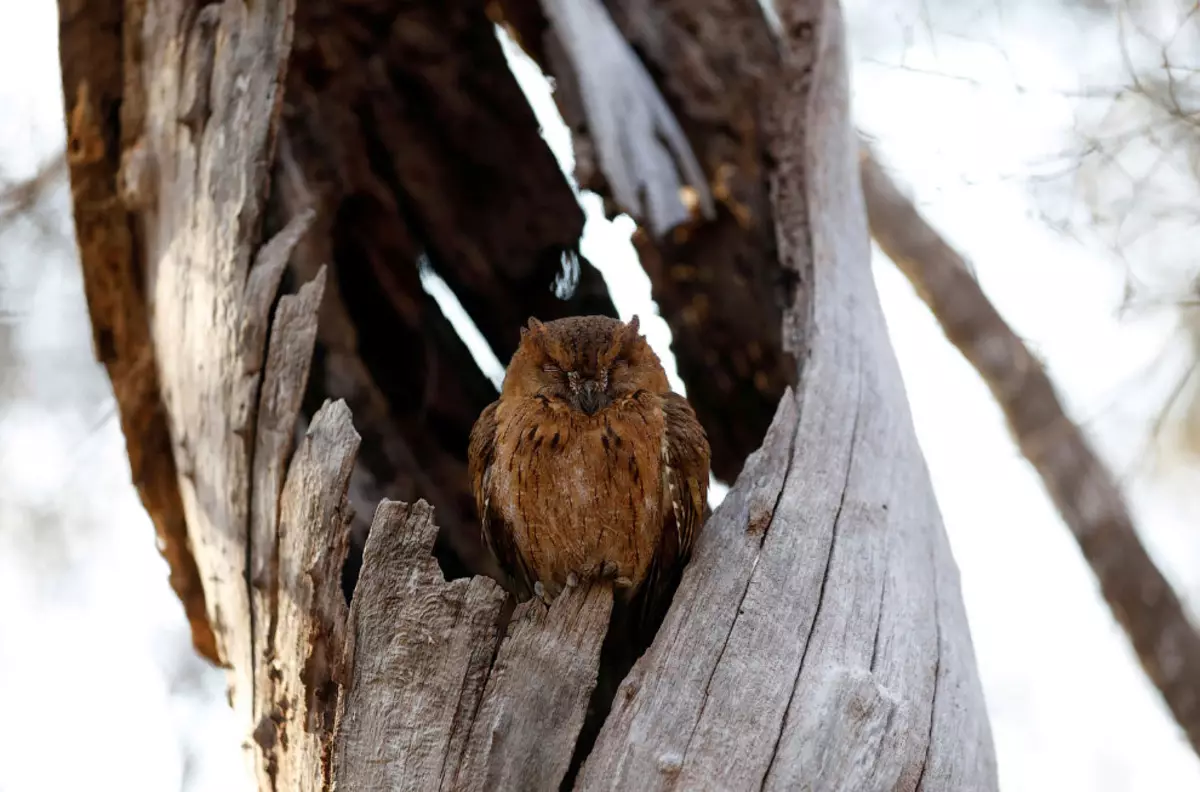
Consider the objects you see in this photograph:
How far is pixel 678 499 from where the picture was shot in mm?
2566

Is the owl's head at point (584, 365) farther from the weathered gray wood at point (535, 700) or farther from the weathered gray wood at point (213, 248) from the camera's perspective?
the weathered gray wood at point (213, 248)

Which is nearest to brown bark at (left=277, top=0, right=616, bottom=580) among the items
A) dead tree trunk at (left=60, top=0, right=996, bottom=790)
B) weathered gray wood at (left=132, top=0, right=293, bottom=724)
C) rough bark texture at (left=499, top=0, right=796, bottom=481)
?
dead tree trunk at (left=60, top=0, right=996, bottom=790)

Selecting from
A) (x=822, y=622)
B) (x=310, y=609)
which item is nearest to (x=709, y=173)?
(x=822, y=622)

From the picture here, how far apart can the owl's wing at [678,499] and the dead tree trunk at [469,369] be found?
0.31 ft

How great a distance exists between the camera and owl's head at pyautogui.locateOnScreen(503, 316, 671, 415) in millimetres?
2613

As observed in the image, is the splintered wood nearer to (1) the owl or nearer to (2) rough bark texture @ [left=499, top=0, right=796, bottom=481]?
(1) the owl

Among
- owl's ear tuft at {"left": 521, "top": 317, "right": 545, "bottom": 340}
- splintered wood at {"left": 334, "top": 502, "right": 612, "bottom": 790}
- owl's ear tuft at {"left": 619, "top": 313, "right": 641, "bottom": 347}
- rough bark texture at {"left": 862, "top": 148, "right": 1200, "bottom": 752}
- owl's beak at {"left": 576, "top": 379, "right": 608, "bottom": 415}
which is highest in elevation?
owl's ear tuft at {"left": 619, "top": 313, "right": 641, "bottom": 347}

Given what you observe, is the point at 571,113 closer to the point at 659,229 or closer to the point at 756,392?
the point at 659,229

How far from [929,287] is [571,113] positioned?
2544 mm

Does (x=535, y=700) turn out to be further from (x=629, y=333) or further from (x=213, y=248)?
(x=213, y=248)

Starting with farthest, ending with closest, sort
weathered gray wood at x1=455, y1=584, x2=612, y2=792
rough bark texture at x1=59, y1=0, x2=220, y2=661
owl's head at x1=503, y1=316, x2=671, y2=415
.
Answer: rough bark texture at x1=59, y1=0, x2=220, y2=661 → owl's head at x1=503, y1=316, x2=671, y2=415 → weathered gray wood at x1=455, y1=584, x2=612, y2=792

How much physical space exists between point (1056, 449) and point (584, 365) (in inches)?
115

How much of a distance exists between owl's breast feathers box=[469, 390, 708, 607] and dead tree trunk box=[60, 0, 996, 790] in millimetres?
145

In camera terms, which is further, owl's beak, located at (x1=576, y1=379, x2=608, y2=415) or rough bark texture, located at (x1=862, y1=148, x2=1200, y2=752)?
rough bark texture, located at (x1=862, y1=148, x2=1200, y2=752)
